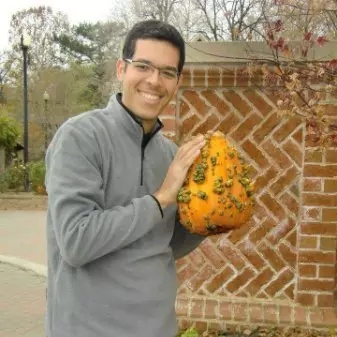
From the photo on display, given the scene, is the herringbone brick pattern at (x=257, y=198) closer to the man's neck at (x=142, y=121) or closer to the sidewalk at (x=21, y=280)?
the man's neck at (x=142, y=121)

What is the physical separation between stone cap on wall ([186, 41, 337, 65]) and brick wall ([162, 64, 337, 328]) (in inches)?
2.2

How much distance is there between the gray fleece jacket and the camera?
4.96ft

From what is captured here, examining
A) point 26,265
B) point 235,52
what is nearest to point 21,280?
point 26,265

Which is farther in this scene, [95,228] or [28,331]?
[28,331]

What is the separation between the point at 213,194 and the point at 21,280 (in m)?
5.43

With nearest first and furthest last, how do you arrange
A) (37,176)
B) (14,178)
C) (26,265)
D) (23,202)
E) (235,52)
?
(235,52), (26,265), (23,202), (37,176), (14,178)

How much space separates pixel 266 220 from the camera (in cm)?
344

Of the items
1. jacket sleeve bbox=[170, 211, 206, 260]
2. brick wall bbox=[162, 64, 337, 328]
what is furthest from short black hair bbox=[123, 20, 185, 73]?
brick wall bbox=[162, 64, 337, 328]

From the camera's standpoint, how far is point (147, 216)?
1563 mm

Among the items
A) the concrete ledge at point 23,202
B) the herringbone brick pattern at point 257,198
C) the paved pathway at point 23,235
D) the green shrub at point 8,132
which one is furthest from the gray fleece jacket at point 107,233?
the green shrub at point 8,132

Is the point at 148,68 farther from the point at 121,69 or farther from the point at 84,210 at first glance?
the point at 84,210

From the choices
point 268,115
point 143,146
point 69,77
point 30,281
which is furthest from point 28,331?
point 69,77

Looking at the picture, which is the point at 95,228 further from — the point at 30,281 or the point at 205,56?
the point at 30,281

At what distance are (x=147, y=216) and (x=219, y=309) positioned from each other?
6.98 feet
